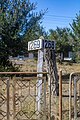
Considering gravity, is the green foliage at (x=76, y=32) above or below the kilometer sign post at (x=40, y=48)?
above

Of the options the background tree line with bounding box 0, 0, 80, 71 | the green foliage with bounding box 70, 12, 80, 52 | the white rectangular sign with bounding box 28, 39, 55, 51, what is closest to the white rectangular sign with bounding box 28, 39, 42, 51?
the white rectangular sign with bounding box 28, 39, 55, 51

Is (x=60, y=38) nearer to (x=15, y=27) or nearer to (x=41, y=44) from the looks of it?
(x=15, y=27)

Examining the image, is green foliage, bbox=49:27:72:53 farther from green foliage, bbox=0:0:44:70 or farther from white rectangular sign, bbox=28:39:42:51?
white rectangular sign, bbox=28:39:42:51

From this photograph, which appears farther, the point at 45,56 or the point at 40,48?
the point at 45,56

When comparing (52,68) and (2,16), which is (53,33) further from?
(52,68)

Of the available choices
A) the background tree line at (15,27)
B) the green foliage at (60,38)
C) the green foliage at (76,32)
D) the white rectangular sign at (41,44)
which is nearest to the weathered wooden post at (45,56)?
the white rectangular sign at (41,44)

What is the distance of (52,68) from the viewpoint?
7473 mm

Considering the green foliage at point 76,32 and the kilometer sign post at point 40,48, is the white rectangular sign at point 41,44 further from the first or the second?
the green foliage at point 76,32

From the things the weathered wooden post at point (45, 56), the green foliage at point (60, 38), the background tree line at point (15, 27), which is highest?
the green foliage at point (60, 38)

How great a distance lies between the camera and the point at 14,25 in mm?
15867

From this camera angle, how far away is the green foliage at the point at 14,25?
15.6 meters

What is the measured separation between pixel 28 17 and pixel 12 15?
3.94ft

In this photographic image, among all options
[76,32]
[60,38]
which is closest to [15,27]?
[76,32]

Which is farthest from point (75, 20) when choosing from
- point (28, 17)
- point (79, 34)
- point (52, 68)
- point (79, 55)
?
point (52, 68)
